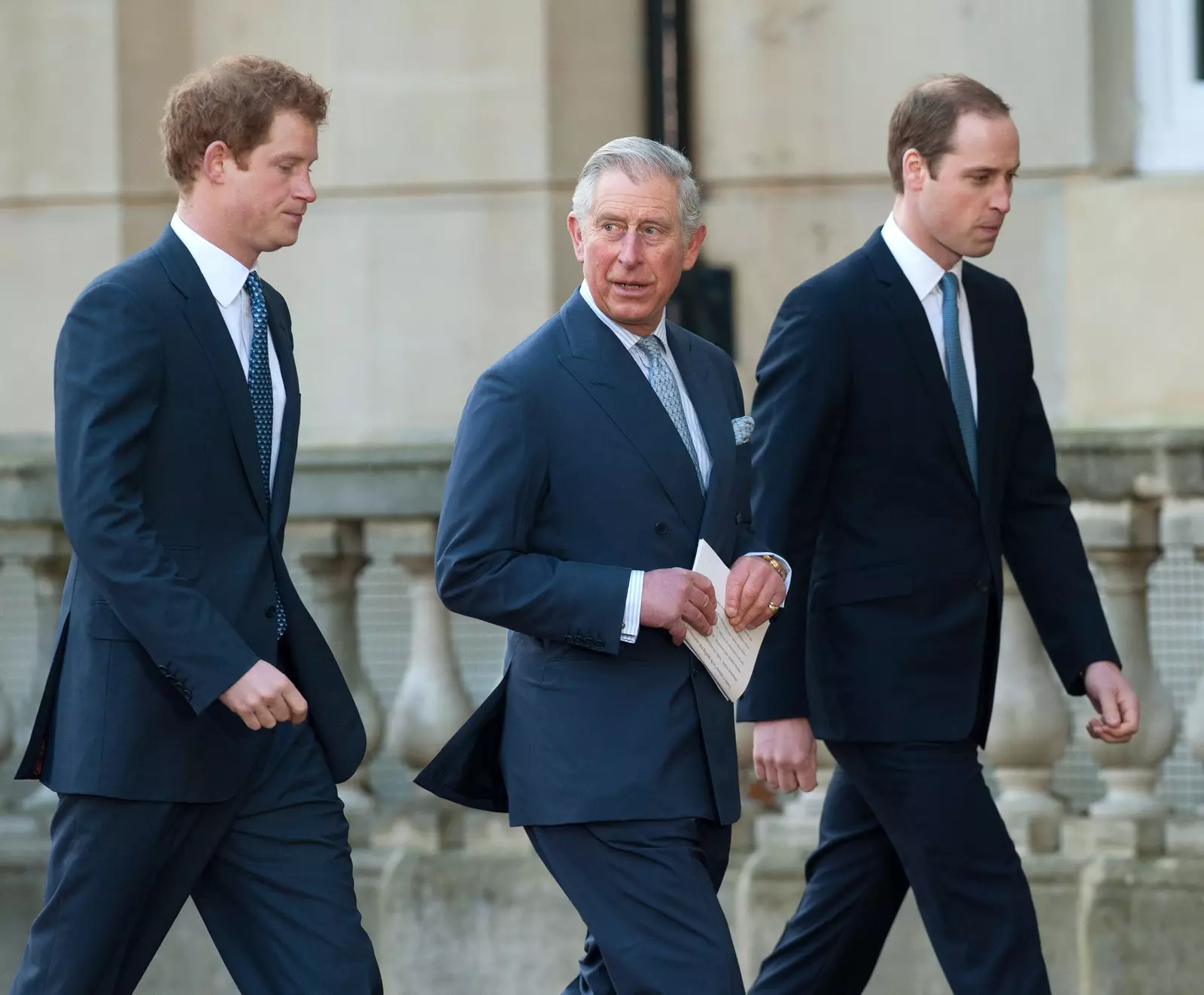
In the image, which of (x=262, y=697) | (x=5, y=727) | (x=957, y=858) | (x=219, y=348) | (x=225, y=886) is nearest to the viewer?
(x=262, y=697)

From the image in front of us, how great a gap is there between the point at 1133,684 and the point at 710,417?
1.74 m

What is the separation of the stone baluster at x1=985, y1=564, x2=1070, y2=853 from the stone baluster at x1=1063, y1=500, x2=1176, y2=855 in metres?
0.09

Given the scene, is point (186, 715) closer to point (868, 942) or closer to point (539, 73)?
point (868, 942)

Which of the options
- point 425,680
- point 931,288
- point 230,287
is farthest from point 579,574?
point 425,680

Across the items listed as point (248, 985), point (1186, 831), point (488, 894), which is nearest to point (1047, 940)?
point (1186, 831)

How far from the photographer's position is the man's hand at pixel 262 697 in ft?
11.2

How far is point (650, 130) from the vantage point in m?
6.71

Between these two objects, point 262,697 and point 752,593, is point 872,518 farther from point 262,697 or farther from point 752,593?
point 262,697

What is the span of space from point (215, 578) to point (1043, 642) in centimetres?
164

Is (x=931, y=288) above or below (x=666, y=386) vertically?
above

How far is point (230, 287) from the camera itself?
145 inches

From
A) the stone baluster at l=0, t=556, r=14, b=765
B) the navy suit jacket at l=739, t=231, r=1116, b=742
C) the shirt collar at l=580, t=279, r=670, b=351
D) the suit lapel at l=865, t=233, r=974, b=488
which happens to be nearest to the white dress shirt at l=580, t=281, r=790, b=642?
the shirt collar at l=580, t=279, r=670, b=351

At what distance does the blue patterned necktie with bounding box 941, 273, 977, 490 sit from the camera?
4.13 meters

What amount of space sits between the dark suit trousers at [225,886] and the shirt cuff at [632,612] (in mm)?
629
